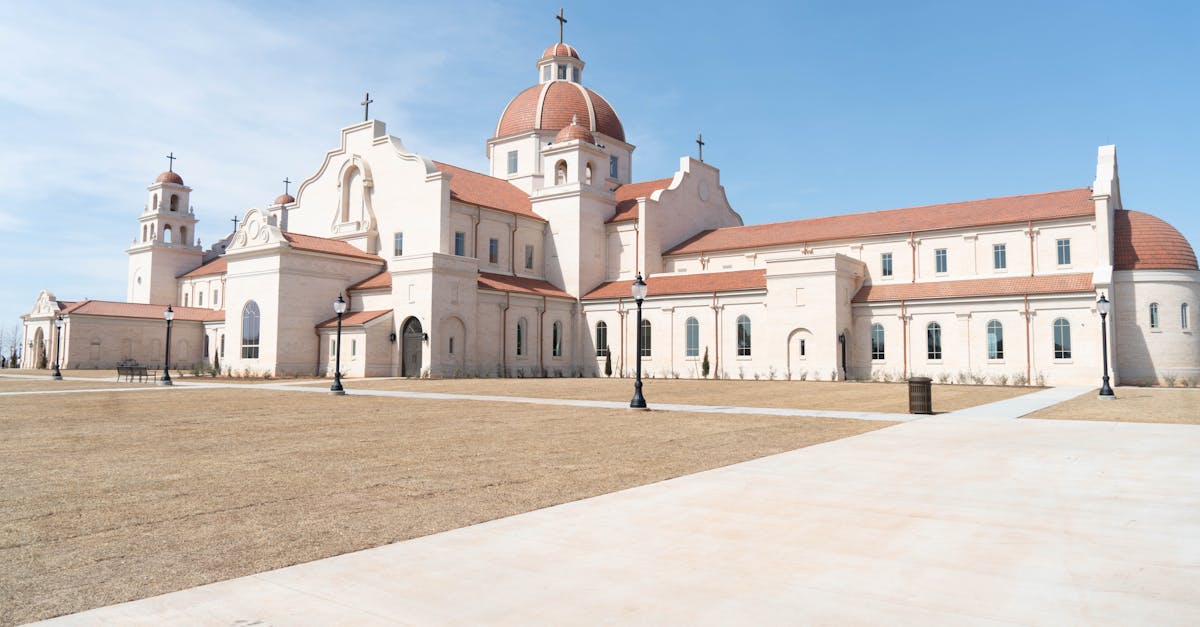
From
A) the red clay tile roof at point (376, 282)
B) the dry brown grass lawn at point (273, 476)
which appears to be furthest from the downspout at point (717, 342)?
the dry brown grass lawn at point (273, 476)

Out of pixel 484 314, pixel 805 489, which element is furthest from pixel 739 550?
pixel 484 314

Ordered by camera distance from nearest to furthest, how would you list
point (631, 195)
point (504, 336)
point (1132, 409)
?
point (1132, 409)
point (504, 336)
point (631, 195)

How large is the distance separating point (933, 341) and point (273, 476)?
38.7 m

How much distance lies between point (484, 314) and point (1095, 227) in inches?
1301

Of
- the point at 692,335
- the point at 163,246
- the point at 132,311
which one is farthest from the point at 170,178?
the point at 692,335

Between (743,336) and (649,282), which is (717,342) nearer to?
(743,336)

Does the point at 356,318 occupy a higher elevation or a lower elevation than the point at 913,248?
lower

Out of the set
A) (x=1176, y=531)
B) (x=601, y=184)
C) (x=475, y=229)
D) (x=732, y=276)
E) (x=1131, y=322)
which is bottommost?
(x=1176, y=531)

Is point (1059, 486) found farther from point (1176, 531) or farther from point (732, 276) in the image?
point (732, 276)

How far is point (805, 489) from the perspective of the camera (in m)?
9.26

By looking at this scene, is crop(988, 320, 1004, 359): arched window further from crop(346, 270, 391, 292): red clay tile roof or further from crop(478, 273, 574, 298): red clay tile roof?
crop(346, 270, 391, 292): red clay tile roof

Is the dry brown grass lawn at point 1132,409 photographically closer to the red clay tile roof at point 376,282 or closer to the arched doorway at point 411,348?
the arched doorway at point 411,348

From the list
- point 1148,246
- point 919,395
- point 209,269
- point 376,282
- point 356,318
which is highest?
point 209,269

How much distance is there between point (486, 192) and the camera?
52.5 m
